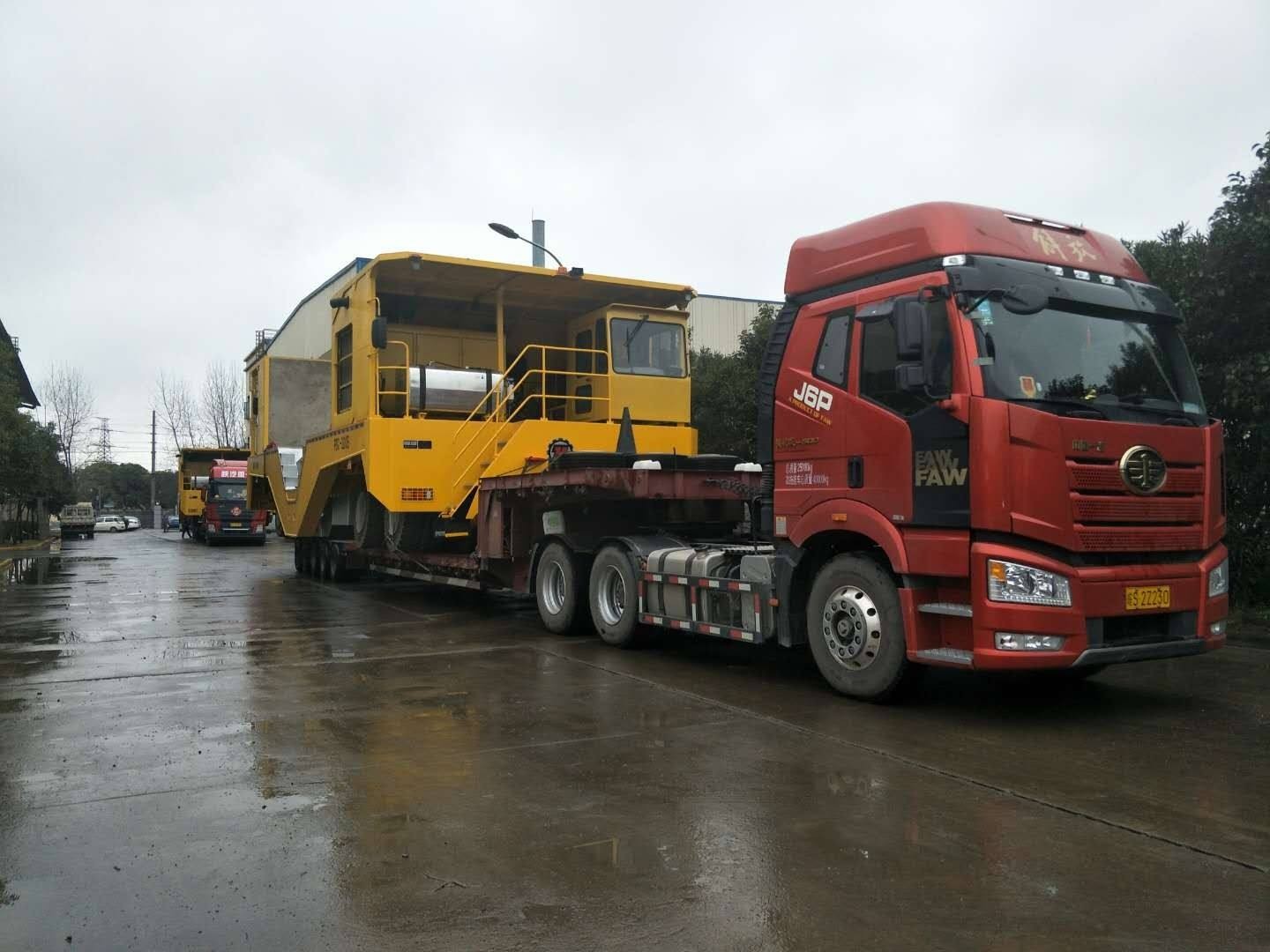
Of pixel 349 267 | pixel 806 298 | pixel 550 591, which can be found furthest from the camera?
pixel 349 267

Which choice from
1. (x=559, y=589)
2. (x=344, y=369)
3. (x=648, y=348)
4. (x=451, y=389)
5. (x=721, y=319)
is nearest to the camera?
(x=559, y=589)

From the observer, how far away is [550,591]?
10719mm

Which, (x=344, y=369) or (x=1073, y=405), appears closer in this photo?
(x=1073, y=405)

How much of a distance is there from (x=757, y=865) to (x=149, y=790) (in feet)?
9.92

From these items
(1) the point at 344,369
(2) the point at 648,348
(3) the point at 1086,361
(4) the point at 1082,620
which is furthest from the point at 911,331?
(1) the point at 344,369

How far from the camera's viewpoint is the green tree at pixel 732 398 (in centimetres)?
2258

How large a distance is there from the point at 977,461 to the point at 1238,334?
701 centimetres

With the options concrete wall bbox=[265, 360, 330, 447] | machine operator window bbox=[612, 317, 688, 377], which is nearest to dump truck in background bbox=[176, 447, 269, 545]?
concrete wall bbox=[265, 360, 330, 447]

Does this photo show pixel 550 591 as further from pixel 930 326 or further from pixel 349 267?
pixel 349 267

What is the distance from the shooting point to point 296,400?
18625 mm

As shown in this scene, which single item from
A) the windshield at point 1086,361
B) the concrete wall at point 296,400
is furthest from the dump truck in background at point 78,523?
the windshield at point 1086,361

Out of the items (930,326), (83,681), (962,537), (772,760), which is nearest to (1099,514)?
(962,537)

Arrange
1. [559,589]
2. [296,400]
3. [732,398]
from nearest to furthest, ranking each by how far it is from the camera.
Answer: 1. [559,589]
2. [296,400]
3. [732,398]

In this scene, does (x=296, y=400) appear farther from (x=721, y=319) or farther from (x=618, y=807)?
(x=721, y=319)
